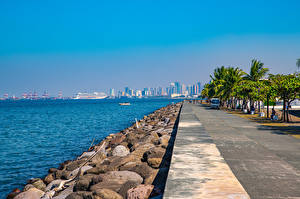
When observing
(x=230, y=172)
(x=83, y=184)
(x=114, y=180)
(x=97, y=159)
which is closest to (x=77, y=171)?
(x=97, y=159)

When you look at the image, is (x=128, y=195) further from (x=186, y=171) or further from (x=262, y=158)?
(x=262, y=158)

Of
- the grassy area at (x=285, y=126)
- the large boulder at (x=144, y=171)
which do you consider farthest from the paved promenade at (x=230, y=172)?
the grassy area at (x=285, y=126)

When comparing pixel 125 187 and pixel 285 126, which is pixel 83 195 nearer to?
pixel 125 187

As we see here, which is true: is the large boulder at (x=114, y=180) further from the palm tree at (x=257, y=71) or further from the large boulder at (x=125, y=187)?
the palm tree at (x=257, y=71)

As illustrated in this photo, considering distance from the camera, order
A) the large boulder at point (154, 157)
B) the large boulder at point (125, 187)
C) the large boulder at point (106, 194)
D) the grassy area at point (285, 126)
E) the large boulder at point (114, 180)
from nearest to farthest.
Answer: the large boulder at point (106, 194) < the large boulder at point (125, 187) < the large boulder at point (114, 180) < the large boulder at point (154, 157) < the grassy area at point (285, 126)

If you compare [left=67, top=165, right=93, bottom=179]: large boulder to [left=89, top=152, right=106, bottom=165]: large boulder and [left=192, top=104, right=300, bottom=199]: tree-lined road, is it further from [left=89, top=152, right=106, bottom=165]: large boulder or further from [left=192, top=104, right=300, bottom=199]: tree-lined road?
[left=192, top=104, right=300, bottom=199]: tree-lined road

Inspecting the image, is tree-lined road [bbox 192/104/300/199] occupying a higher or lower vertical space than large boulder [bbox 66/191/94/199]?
higher

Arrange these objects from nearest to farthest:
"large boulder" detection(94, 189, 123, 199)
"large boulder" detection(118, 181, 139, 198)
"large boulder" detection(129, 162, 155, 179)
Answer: "large boulder" detection(94, 189, 123, 199)
"large boulder" detection(118, 181, 139, 198)
"large boulder" detection(129, 162, 155, 179)

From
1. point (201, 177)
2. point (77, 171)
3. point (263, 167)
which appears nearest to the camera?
point (201, 177)

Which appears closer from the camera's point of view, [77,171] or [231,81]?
[77,171]

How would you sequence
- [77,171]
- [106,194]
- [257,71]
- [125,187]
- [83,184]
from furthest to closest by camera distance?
1. [257,71]
2. [77,171]
3. [83,184]
4. [125,187]
5. [106,194]

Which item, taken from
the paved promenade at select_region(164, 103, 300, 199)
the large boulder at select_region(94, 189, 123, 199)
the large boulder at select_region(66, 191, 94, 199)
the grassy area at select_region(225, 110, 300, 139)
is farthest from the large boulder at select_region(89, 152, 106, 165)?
the grassy area at select_region(225, 110, 300, 139)

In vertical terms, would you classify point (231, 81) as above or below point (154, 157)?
above

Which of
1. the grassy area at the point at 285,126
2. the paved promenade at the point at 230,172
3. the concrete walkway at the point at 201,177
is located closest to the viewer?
the concrete walkway at the point at 201,177
